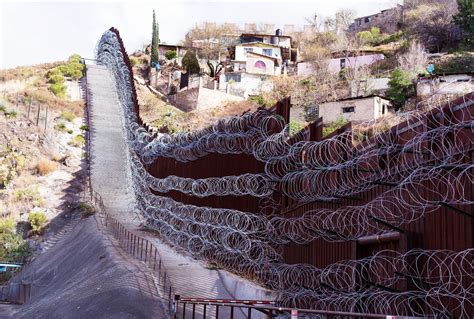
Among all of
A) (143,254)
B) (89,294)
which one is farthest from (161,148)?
(89,294)

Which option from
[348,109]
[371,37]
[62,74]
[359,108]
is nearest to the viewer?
[359,108]

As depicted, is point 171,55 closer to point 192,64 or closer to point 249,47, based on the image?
point 192,64

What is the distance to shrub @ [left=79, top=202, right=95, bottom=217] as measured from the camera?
25.6 metres

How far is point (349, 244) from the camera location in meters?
9.51

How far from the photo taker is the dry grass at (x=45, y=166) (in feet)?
100.0

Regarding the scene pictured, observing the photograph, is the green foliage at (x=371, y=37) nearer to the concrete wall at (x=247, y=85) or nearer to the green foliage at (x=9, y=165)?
the concrete wall at (x=247, y=85)

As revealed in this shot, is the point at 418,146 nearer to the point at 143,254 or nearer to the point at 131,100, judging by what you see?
the point at 143,254

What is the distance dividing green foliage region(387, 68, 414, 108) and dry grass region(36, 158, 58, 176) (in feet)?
61.1

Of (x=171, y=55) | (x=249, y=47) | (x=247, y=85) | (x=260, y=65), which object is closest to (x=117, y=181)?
(x=247, y=85)

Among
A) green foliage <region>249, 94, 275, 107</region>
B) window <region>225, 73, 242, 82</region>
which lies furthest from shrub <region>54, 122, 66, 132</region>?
window <region>225, 73, 242, 82</region>

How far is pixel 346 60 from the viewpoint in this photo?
5038 centimetres

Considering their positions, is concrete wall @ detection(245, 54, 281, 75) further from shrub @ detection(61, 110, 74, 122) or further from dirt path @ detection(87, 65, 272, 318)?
shrub @ detection(61, 110, 74, 122)

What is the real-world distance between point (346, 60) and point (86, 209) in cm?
3028

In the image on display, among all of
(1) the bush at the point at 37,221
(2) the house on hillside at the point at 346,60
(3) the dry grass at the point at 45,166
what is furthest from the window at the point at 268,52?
(1) the bush at the point at 37,221
